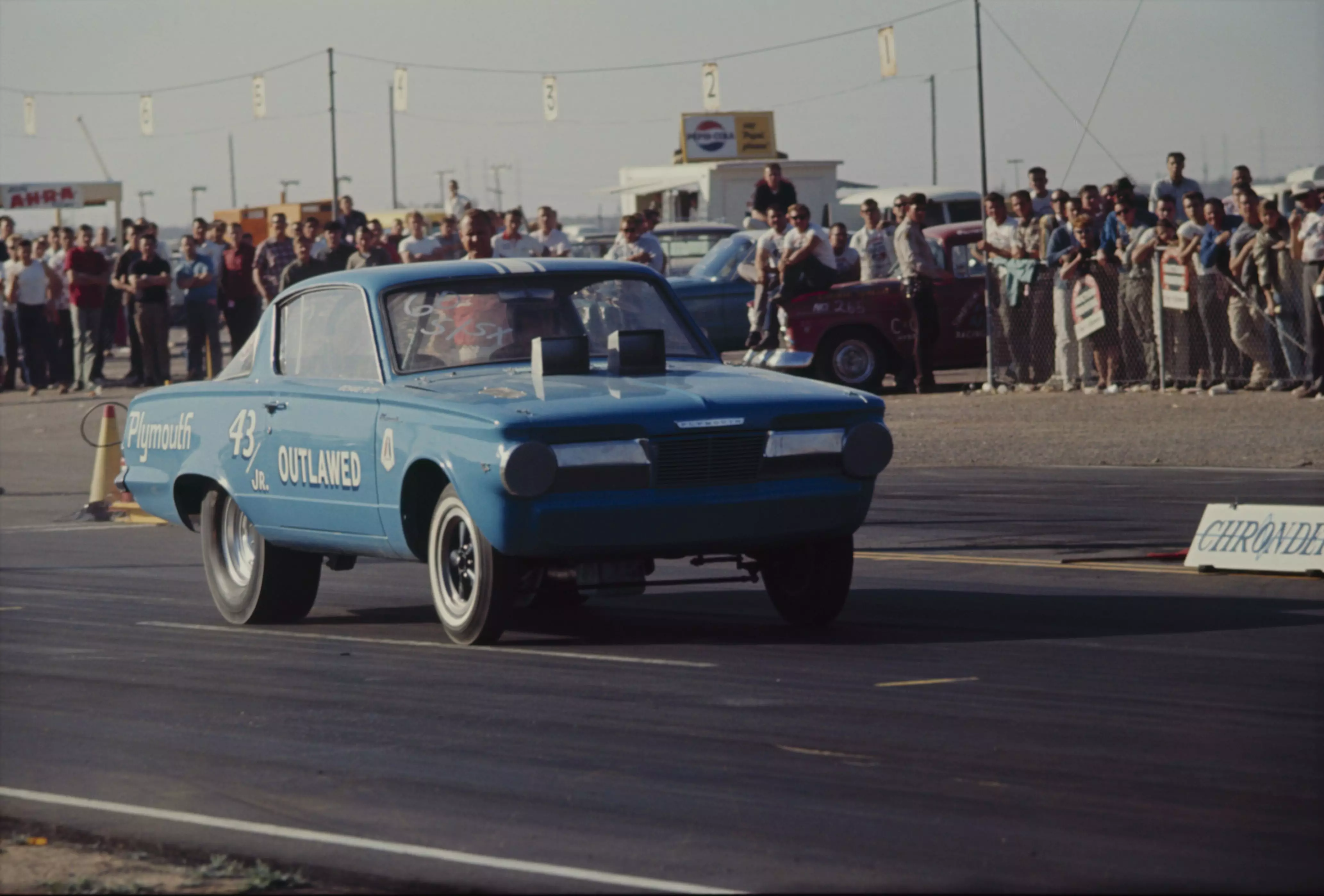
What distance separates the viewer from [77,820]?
19.7ft

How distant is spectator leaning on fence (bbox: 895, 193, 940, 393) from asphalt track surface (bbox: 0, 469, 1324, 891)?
1166 centimetres

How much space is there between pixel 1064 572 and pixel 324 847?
6062 mm

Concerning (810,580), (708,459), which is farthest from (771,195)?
(708,459)

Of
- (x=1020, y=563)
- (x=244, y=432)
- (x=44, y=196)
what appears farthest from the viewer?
(x=44, y=196)

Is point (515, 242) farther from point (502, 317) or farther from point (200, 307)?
point (502, 317)

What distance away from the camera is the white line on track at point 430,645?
331 inches

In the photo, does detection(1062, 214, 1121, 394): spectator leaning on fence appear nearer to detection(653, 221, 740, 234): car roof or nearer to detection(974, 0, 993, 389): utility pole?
detection(974, 0, 993, 389): utility pole

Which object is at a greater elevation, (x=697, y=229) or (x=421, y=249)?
(x=697, y=229)

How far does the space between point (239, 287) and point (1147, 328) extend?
10939mm

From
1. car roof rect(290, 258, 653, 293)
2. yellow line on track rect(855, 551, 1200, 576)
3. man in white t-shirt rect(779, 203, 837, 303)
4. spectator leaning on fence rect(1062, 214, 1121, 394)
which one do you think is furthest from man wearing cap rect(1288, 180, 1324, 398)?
car roof rect(290, 258, 653, 293)

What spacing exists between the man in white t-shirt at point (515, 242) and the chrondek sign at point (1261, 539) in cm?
970

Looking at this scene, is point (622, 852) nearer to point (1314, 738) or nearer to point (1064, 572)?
point (1314, 738)

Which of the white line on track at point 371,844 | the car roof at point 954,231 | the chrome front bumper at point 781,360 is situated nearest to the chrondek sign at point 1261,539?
the chrome front bumper at point 781,360

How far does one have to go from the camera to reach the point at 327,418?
9.46 m
